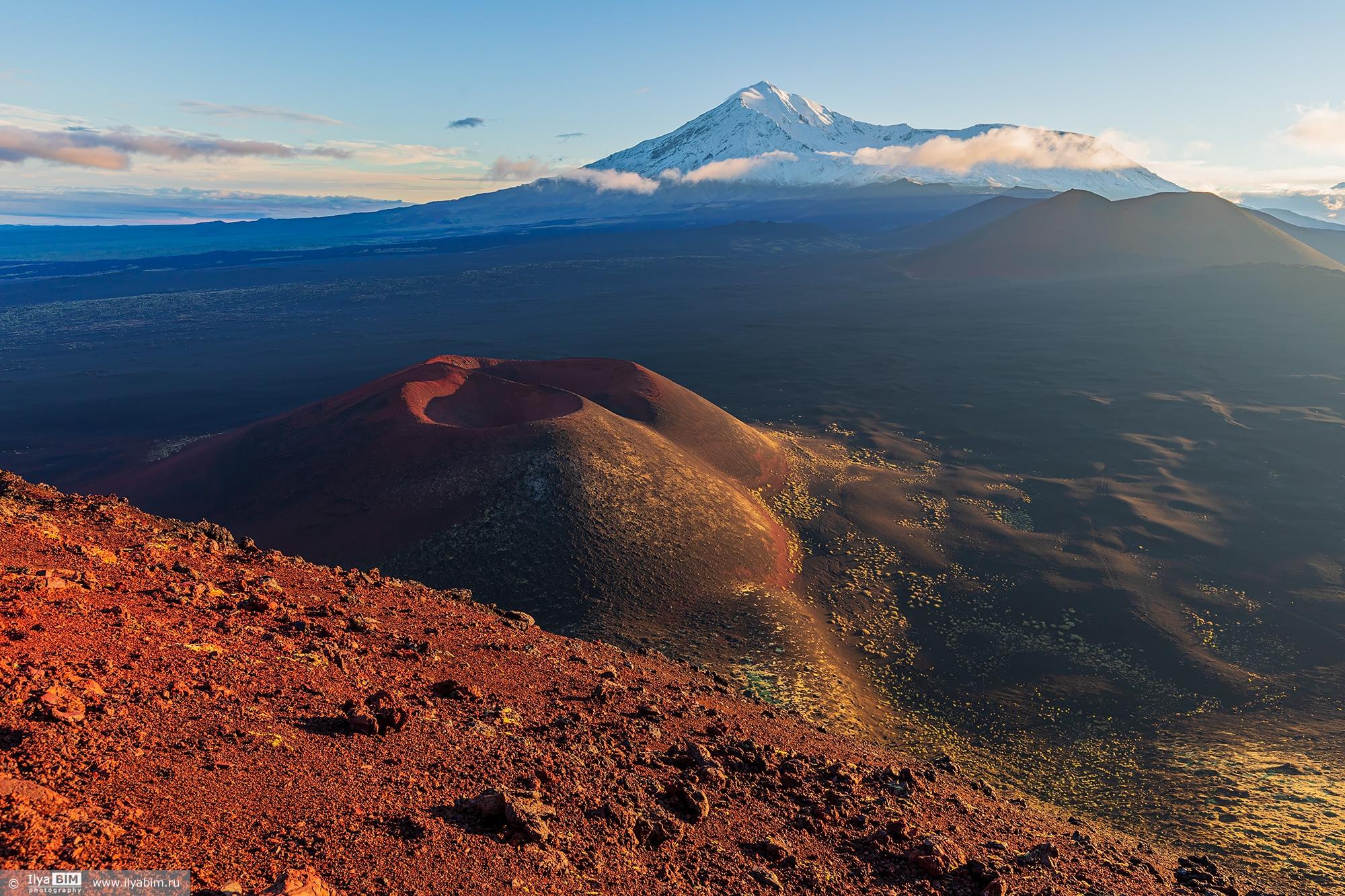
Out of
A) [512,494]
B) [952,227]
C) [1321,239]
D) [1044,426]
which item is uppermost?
[952,227]

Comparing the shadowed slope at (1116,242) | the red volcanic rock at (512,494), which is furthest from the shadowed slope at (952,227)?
the red volcanic rock at (512,494)

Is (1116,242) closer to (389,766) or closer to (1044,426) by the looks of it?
(1044,426)

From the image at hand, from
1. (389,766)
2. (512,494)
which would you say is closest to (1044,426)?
(512,494)

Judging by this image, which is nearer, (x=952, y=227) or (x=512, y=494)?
(x=512, y=494)

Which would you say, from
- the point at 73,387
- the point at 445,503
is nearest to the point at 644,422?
the point at 445,503

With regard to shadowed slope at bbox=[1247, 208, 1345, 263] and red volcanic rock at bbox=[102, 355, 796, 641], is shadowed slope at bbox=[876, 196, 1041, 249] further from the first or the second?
red volcanic rock at bbox=[102, 355, 796, 641]
